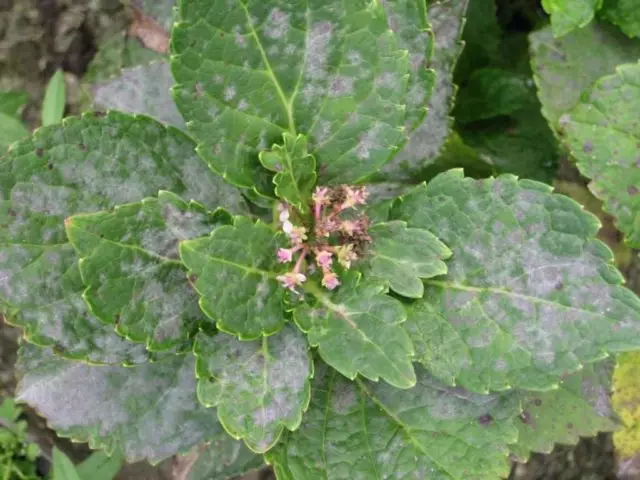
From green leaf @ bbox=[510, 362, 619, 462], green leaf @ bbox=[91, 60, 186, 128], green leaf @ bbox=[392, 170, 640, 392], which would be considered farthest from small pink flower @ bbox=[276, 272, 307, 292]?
green leaf @ bbox=[510, 362, 619, 462]

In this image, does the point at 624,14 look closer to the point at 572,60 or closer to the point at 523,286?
the point at 572,60

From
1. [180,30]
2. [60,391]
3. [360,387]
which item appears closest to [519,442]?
[360,387]

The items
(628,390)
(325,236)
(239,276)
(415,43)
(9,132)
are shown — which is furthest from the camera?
(628,390)

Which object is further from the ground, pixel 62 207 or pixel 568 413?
pixel 62 207

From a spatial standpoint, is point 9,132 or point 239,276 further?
point 9,132

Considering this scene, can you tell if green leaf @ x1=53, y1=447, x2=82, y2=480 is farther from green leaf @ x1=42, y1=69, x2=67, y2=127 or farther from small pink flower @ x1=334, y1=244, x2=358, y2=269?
small pink flower @ x1=334, y1=244, x2=358, y2=269

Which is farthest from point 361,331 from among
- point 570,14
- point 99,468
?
point 99,468

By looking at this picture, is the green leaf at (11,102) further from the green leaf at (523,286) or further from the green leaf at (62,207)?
the green leaf at (523,286)
